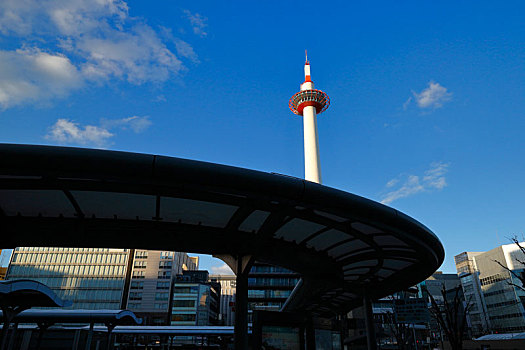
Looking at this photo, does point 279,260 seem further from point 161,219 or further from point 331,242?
point 161,219

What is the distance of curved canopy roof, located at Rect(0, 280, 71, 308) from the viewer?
77.7 ft

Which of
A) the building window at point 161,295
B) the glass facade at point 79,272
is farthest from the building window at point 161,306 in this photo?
Result: the glass facade at point 79,272

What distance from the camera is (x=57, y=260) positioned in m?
88.0

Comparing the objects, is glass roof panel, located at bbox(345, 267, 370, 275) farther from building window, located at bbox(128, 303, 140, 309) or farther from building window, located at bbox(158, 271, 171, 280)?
building window, located at bbox(128, 303, 140, 309)

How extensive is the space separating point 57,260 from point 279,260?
88613 mm

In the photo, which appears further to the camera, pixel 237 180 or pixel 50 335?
pixel 50 335

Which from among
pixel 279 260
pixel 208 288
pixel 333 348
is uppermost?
pixel 208 288

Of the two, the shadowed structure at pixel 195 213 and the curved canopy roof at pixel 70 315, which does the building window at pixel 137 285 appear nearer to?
the curved canopy roof at pixel 70 315

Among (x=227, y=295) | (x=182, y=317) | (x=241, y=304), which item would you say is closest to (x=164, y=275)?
(x=182, y=317)

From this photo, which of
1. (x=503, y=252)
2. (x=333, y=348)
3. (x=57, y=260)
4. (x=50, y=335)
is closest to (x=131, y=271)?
(x=57, y=260)

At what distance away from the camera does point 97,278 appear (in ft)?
284

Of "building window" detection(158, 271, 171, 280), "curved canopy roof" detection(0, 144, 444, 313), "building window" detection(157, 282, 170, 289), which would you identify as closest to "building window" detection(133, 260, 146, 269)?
"building window" detection(158, 271, 171, 280)

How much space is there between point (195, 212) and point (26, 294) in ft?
69.7

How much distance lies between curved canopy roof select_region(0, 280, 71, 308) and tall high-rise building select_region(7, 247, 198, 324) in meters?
61.4
